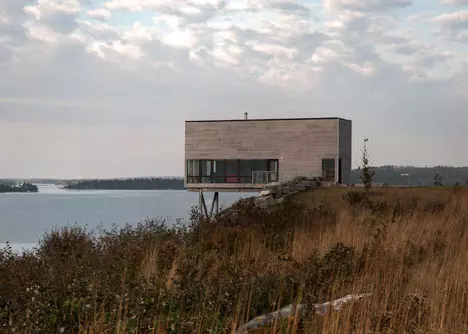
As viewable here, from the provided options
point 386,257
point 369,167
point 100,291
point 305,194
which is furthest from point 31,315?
point 369,167

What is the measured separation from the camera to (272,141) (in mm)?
33000

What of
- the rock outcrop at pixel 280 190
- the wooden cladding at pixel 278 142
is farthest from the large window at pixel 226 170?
the rock outcrop at pixel 280 190

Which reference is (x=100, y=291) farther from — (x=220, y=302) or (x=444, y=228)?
(x=444, y=228)

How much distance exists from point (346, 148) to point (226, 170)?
687 centimetres

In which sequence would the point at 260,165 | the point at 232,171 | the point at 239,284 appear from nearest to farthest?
1. the point at 239,284
2. the point at 260,165
3. the point at 232,171

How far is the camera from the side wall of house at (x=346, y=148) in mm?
32781

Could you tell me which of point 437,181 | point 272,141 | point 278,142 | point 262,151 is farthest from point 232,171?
point 437,181

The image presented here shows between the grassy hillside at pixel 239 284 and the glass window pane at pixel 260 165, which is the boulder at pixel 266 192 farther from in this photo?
the glass window pane at pixel 260 165

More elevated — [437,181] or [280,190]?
[437,181]

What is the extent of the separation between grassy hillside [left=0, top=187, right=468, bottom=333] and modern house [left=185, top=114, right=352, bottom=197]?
21189 millimetres

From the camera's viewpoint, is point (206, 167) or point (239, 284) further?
point (206, 167)

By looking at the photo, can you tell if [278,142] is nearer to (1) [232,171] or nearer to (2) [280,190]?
(1) [232,171]

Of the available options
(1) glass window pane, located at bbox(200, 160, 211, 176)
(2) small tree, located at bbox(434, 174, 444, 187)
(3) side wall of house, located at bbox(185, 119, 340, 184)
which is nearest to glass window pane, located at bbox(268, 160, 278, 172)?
(3) side wall of house, located at bbox(185, 119, 340, 184)

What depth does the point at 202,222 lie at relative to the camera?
40.2 ft
